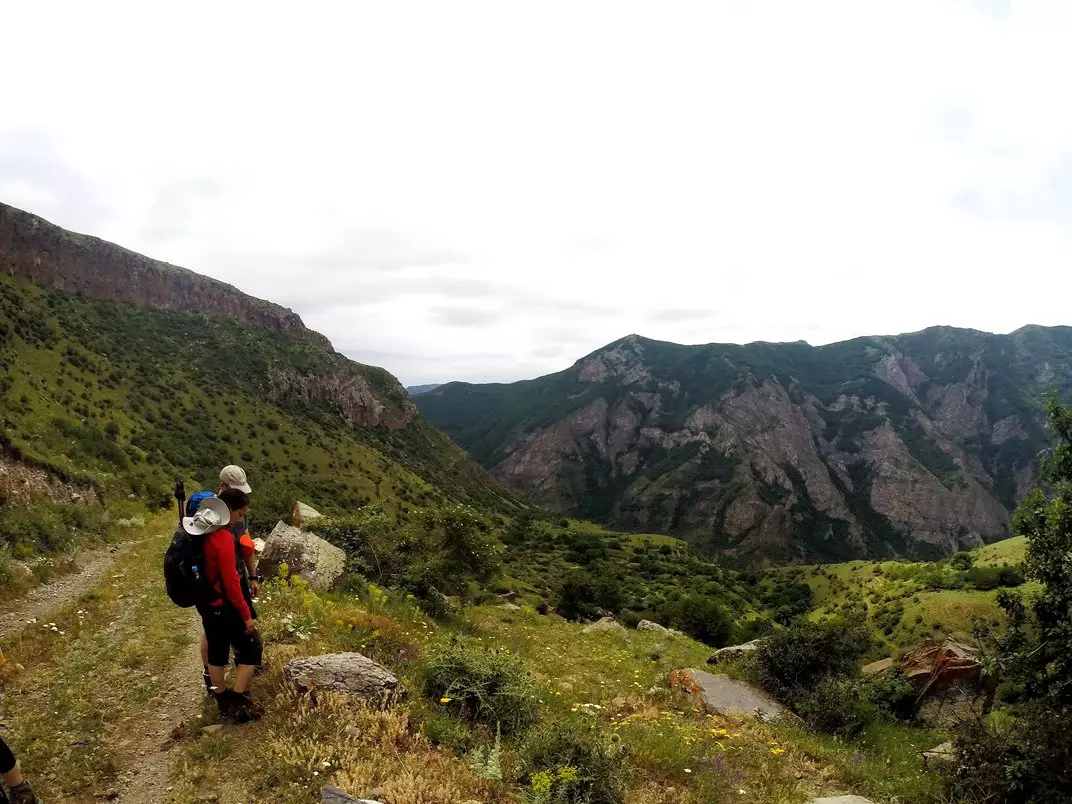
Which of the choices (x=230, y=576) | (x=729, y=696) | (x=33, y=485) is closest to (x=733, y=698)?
(x=729, y=696)

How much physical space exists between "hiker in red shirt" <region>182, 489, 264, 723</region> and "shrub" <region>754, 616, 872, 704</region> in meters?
15.3

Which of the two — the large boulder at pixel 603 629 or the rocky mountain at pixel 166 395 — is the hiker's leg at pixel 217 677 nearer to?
the large boulder at pixel 603 629

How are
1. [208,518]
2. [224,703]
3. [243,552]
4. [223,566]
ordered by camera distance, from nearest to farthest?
[208,518] < [223,566] < [224,703] < [243,552]

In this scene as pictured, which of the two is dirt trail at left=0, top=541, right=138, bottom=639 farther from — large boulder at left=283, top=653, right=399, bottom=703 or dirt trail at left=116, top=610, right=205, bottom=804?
large boulder at left=283, top=653, right=399, bottom=703

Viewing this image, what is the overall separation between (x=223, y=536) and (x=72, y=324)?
386 feet

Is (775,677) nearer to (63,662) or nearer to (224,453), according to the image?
(63,662)

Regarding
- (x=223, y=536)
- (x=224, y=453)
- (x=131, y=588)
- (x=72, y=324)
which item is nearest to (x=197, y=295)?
(x=72, y=324)

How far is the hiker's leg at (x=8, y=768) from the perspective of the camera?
18.8 ft

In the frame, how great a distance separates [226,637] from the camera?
8.12 m

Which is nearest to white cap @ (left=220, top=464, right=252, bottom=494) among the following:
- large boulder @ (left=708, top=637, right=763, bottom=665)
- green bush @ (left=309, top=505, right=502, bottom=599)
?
green bush @ (left=309, top=505, right=502, bottom=599)

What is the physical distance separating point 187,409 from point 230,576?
10104 cm

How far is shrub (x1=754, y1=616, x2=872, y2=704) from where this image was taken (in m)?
16.8

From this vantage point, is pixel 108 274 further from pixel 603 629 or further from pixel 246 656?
pixel 246 656

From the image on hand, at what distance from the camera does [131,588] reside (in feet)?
52.5
